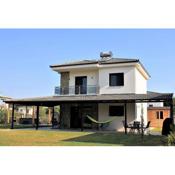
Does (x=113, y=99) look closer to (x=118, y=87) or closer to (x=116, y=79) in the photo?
(x=118, y=87)

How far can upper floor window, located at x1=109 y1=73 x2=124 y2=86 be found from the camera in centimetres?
2478

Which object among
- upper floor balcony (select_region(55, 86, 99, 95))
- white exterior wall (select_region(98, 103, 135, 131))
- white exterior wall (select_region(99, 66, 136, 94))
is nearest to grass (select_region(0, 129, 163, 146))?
white exterior wall (select_region(98, 103, 135, 131))

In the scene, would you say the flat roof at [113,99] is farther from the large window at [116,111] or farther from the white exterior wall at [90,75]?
the white exterior wall at [90,75]

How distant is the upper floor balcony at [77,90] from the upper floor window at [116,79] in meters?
1.41

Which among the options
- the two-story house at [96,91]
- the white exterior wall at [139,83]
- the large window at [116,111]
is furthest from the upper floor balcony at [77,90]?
the white exterior wall at [139,83]

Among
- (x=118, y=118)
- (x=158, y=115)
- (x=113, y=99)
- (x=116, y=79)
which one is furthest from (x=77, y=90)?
(x=158, y=115)

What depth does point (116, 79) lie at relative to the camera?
2497 centimetres

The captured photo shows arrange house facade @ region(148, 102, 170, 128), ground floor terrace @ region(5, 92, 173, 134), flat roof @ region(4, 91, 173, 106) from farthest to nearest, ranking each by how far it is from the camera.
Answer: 1. house facade @ region(148, 102, 170, 128)
2. ground floor terrace @ region(5, 92, 173, 134)
3. flat roof @ region(4, 91, 173, 106)

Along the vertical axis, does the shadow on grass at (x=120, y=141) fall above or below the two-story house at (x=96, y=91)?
below

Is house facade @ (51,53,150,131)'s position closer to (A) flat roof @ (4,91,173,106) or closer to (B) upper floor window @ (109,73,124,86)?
(B) upper floor window @ (109,73,124,86)

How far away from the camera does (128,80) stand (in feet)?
80.3

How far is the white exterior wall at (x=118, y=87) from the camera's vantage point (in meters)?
24.4
